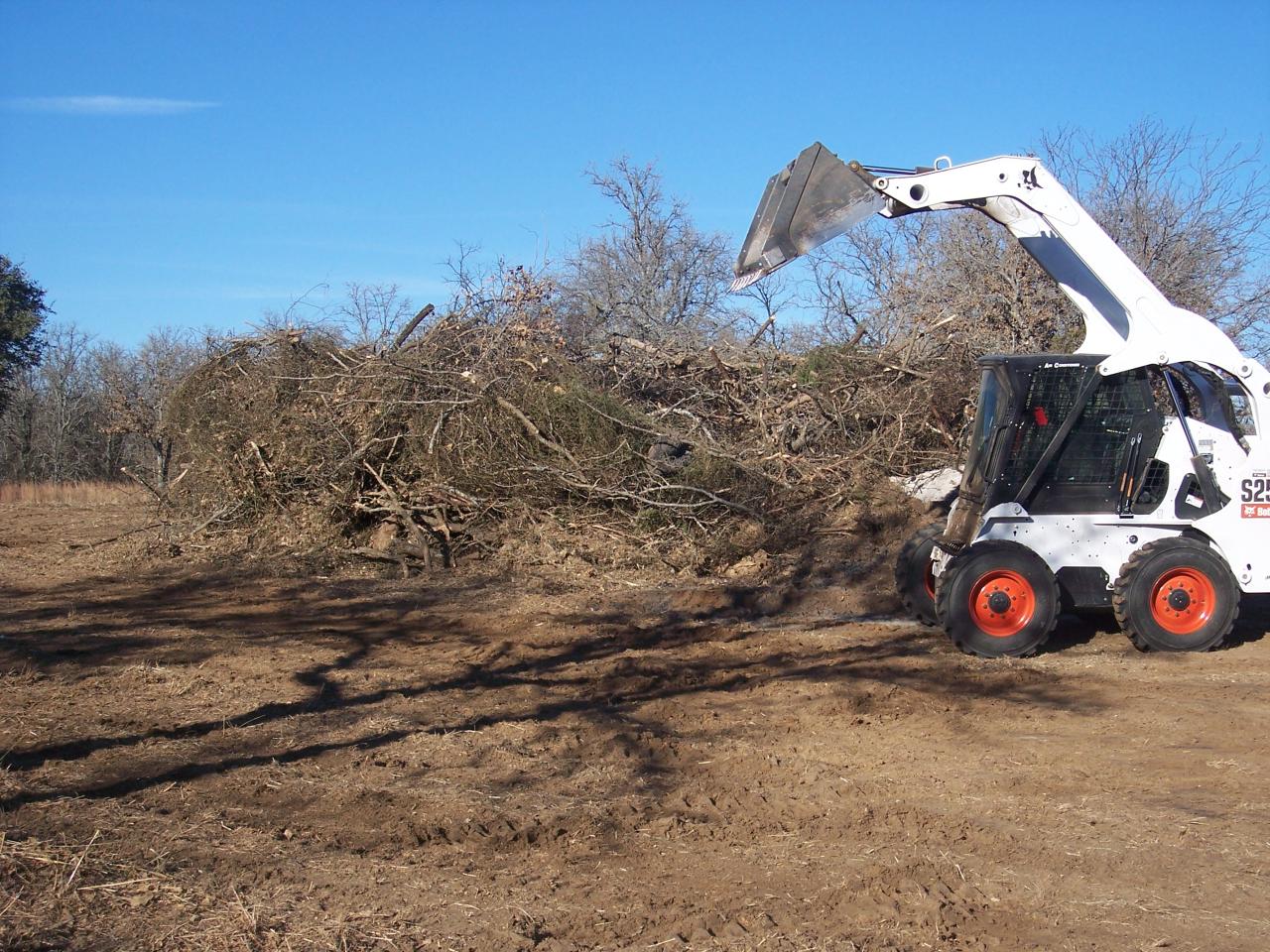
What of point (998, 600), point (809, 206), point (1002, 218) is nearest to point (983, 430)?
point (998, 600)

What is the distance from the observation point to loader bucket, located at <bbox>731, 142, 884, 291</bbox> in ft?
27.4

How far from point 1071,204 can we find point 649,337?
9.54m

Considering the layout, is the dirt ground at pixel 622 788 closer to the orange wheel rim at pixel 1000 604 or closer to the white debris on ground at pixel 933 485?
the orange wheel rim at pixel 1000 604

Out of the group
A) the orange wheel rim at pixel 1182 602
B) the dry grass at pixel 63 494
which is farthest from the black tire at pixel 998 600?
the dry grass at pixel 63 494

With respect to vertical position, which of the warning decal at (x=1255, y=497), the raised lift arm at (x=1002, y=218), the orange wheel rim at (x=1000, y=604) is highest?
the raised lift arm at (x=1002, y=218)

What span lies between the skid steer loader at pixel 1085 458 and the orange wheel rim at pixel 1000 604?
0.03 feet

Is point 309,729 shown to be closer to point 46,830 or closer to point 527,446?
point 46,830

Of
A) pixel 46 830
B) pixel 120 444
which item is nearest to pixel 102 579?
pixel 46 830

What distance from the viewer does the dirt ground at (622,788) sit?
164 inches

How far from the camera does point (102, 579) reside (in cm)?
1265

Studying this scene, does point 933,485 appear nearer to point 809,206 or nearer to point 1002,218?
point 1002,218

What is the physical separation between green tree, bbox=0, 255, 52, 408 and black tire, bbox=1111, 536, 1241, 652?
26.2 metres

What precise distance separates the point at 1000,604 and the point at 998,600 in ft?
0.11

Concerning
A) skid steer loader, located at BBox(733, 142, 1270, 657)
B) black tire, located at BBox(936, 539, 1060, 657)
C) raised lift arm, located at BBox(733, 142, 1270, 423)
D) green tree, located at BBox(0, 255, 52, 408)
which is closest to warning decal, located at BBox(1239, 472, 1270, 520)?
skid steer loader, located at BBox(733, 142, 1270, 657)
